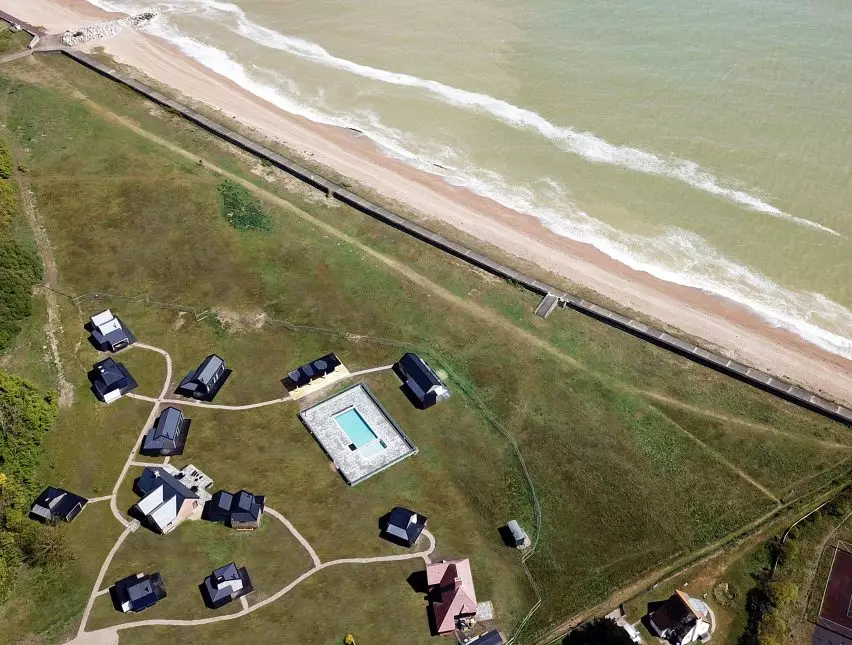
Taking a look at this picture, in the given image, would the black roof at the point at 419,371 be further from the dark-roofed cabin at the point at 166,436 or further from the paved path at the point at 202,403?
the dark-roofed cabin at the point at 166,436

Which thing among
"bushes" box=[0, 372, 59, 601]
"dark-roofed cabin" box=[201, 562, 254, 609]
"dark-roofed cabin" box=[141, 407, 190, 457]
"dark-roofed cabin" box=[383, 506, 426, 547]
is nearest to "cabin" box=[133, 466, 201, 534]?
"dark-roofed cabin" box=[141, 407, 190, 457]

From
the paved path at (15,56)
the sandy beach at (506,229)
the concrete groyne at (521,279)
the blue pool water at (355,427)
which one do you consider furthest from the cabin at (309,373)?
the paved path at (15,56)

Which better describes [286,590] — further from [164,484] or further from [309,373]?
[309,373]

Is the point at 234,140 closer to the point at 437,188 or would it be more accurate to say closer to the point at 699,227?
the point at 437,188

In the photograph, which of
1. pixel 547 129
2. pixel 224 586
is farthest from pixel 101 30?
pixel 224 586

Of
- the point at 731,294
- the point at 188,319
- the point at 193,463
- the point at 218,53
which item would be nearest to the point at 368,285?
the point at 188,319

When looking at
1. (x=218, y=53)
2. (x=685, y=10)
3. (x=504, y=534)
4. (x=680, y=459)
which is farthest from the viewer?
(x=685, y=10)
